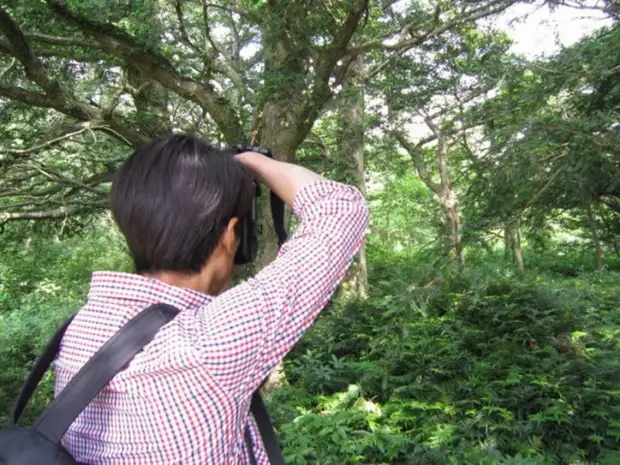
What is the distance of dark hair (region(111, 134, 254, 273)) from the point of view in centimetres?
102

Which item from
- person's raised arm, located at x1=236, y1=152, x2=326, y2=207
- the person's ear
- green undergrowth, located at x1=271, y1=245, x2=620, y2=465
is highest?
person's raised arm, located at x1=236, y1=152, x2=326, y2=207

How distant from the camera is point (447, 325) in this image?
7035 millimetres

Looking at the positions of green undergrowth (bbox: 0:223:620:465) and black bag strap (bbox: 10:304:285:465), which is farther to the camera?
green undergrowth (bbox: 0:223:620:465)

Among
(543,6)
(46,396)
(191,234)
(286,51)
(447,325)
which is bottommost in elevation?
(46,396)

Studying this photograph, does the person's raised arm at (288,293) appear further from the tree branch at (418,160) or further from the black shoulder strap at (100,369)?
the tree branch at (418,160)

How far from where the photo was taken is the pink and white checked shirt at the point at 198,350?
2.97 feet

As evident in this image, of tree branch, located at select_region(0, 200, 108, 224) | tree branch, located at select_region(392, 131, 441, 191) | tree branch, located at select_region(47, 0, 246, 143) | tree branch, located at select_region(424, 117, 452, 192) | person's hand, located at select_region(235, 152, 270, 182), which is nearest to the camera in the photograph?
person's hand, located at select_region(235, 152, 270, 182)

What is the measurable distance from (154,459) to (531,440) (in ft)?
15.1

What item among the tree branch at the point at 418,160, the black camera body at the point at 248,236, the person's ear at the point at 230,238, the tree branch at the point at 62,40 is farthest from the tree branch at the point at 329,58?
the tree branch at the point at 418,160

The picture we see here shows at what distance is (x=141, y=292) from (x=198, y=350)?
0.58 ft

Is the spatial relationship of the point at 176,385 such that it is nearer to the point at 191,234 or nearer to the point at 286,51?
the point at 191,234

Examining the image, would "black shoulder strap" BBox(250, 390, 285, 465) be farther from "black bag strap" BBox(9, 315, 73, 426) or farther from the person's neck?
"black bag strap" BBox(9, 315, 73, 426)

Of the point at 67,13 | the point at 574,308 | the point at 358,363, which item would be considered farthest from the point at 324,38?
the point at 574,308

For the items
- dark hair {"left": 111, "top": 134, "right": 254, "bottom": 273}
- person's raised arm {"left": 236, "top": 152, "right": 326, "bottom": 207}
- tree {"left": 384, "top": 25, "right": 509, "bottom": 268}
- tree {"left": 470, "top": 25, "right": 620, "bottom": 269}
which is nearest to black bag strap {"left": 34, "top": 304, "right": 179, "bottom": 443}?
dark hair {"left": 111, "top": 134, "right": 254, "bottom": 273}
